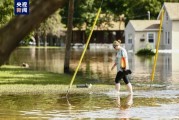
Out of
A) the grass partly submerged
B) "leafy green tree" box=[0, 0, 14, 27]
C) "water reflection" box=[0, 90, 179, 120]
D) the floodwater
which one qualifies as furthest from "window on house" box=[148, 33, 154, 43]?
"water reflection" box=[0, 90, 179, 120]

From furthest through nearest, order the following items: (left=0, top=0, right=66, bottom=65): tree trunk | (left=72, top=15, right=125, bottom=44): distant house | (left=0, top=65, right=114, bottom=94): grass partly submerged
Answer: (left=72, top=15, right=125, bottom=44): distant house → (left=0, top=65, right=114, bottom=94): grass partly submerged → (left=0, top=0, right=66, bottom=65): tree trunk

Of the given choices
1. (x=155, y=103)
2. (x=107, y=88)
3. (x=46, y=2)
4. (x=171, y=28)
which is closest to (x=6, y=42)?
(x=46, y=2)

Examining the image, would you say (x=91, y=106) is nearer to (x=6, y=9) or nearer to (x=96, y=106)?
(x=96, y=106)

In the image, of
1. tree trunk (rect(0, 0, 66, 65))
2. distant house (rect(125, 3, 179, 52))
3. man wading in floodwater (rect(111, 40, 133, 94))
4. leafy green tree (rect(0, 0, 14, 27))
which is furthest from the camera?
distant house (rect(125, 3, 179, 52))

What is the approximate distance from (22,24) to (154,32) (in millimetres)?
68269

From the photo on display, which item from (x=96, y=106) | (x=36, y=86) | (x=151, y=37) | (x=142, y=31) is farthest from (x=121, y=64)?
(x=142, y=31)

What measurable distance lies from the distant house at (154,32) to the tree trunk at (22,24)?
61739 millimetres

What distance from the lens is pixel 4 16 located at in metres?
30.3

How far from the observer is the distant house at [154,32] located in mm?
68000

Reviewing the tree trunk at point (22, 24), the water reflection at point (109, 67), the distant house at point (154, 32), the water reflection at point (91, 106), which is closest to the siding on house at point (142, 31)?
the distant house at point (154, 32)

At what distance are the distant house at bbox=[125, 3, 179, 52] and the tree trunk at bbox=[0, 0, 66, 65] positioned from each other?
61.7 m

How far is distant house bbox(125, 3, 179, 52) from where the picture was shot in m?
68.0

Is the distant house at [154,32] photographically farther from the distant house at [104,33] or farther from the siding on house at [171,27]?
the distant house at [104,33]

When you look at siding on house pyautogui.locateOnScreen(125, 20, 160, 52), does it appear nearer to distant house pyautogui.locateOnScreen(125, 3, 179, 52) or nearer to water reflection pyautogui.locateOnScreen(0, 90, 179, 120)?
distant house pyautogui.locateOnScreen(125, 3, 179, 52)
